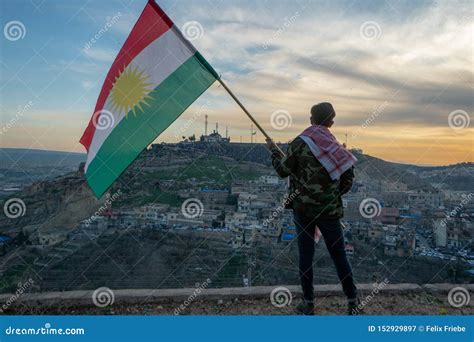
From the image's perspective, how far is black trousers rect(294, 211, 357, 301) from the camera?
8.02 feet

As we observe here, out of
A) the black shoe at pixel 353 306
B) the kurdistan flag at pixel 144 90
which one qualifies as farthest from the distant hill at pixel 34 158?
the black shoe at pixel 353 306

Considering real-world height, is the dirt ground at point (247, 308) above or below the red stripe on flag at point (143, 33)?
below

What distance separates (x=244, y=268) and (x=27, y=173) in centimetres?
747

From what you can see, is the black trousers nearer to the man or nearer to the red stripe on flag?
the man

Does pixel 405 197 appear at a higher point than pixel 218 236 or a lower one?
higher

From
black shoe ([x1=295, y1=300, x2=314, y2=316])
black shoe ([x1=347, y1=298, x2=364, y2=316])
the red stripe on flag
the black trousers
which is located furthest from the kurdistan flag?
black shoe ([x1=347, y1=298, x2=364, y2=316])

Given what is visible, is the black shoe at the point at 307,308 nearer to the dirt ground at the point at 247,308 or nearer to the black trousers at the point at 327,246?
the black trousers at the point at 327,246

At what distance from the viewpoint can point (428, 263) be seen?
36.8 ft

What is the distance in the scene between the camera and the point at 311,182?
7.95 ft

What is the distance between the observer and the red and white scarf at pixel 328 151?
240 cm

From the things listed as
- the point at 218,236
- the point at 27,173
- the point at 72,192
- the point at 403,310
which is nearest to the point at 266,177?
the point at 218,236

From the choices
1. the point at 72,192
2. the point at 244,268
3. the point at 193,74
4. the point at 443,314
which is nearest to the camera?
the point at 193,74

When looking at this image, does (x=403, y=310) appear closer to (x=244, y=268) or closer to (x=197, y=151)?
(x=244, y=268)

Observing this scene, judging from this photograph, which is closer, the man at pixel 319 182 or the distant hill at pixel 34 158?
the man at pixel 319 182
